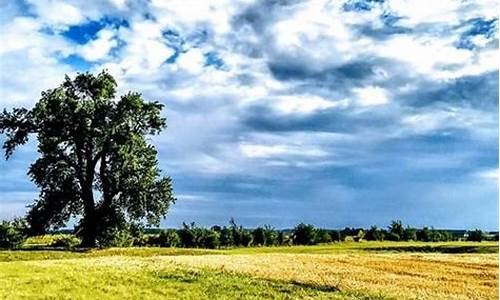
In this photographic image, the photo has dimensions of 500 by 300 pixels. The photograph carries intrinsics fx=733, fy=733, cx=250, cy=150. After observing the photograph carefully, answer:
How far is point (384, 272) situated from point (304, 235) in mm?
42305

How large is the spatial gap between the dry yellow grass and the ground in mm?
41

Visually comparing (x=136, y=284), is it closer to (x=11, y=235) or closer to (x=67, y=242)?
(x=11, y=235)

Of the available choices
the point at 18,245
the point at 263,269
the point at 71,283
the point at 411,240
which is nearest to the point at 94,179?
the point at 18,245

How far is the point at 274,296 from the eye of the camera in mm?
29406

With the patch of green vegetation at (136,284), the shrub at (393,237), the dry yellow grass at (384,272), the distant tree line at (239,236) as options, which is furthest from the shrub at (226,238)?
the patch of green vegetation at (136,284)

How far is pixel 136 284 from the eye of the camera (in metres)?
31.1

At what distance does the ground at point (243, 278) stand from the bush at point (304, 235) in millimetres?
34157

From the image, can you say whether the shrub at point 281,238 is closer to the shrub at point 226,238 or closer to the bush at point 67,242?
the shrub at point 226,238

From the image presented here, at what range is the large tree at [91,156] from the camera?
193ft

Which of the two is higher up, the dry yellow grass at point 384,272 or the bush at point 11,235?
the bush at point 11,235

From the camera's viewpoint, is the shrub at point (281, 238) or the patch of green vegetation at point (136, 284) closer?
the patch of green vegetation at point (136, 284)

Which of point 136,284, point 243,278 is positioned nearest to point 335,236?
point 243,278

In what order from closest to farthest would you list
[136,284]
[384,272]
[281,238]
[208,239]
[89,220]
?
[136,284]
[384,272]
[89,220]
[208,239]
[281,238]

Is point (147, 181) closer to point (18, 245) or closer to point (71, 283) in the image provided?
point (18, 245)
